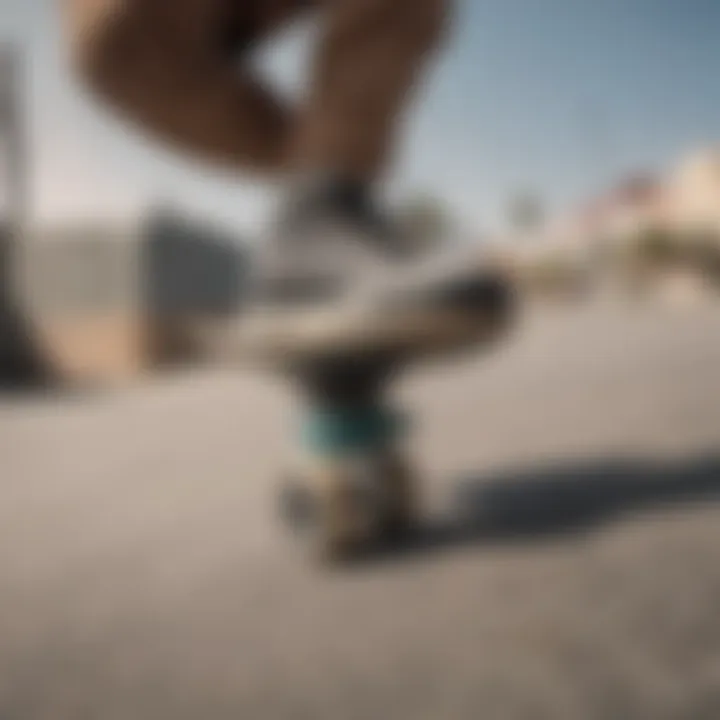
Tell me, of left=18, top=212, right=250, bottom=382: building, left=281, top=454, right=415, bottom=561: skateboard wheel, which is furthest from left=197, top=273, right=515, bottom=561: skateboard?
left=18, top=212, right=250, bottom=382: building

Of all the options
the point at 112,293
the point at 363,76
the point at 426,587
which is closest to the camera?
the point at 426,587

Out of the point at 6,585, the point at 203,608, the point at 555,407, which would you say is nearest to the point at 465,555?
the point at 203,608

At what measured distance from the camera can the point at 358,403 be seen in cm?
77

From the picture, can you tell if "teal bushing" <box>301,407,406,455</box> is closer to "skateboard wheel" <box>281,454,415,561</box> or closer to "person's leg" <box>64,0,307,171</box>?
"skateboard wheel" <box>281,454,415,561</box>

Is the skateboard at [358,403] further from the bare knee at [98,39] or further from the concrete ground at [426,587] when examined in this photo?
the bare knee at [98,39]

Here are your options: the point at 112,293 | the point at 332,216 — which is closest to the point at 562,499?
the point at 332,216

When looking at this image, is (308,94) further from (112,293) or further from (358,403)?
(112,293)

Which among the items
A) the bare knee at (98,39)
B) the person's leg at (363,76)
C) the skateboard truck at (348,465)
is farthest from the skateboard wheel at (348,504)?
the bare knee at (98,39)

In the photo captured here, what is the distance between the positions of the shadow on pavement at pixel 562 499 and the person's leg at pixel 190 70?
1.53 ft

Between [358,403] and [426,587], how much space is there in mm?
214

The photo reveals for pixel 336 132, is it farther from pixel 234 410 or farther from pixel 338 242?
pixel 234 410

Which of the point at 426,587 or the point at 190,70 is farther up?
the point at 190,70

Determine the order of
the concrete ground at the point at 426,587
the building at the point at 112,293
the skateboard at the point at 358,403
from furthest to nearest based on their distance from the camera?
the building at the point at 112,293 < the skateboard at the point at 358,403 < the concrete ground at the point at 426,587

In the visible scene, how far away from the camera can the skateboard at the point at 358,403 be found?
0.67m
